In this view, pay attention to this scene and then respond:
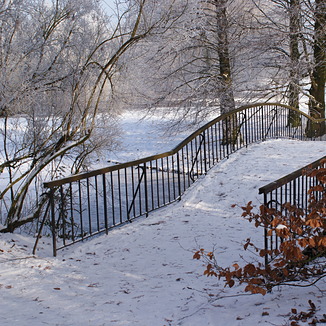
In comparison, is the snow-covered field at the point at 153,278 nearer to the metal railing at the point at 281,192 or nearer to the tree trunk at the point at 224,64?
the metal railing at the point at 281,192

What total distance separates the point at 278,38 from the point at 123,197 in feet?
26.3

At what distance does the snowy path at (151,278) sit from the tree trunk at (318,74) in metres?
8.04

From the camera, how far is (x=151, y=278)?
15.0ft

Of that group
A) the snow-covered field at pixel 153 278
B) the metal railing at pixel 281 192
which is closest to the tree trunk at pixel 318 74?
the snow-covered field at pixel 153 278

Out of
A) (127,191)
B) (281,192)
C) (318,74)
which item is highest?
(318,74)

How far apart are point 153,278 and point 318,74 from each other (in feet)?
42.9

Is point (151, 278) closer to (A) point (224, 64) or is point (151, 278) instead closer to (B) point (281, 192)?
(B) point (281, 192)

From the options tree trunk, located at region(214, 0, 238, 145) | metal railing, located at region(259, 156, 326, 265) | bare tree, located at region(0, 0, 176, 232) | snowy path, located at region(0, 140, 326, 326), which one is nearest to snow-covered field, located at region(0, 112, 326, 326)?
snowy path, located at region(0, 140, 326, 326)

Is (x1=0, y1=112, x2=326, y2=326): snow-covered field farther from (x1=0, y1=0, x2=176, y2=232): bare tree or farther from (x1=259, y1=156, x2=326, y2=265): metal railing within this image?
(x1=0, y1=0, x2=176, y2=232): bare tree

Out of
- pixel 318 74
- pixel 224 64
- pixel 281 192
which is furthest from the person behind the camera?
pixel 224 64

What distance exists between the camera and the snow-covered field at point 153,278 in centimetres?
354

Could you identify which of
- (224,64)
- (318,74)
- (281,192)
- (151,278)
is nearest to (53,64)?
(151,278)

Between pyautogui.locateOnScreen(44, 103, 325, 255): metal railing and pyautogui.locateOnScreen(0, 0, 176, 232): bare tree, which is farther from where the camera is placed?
pyautogui.locateOnScreen(0, 0, 176, 232): bare tree

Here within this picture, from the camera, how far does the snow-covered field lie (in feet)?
11.6
